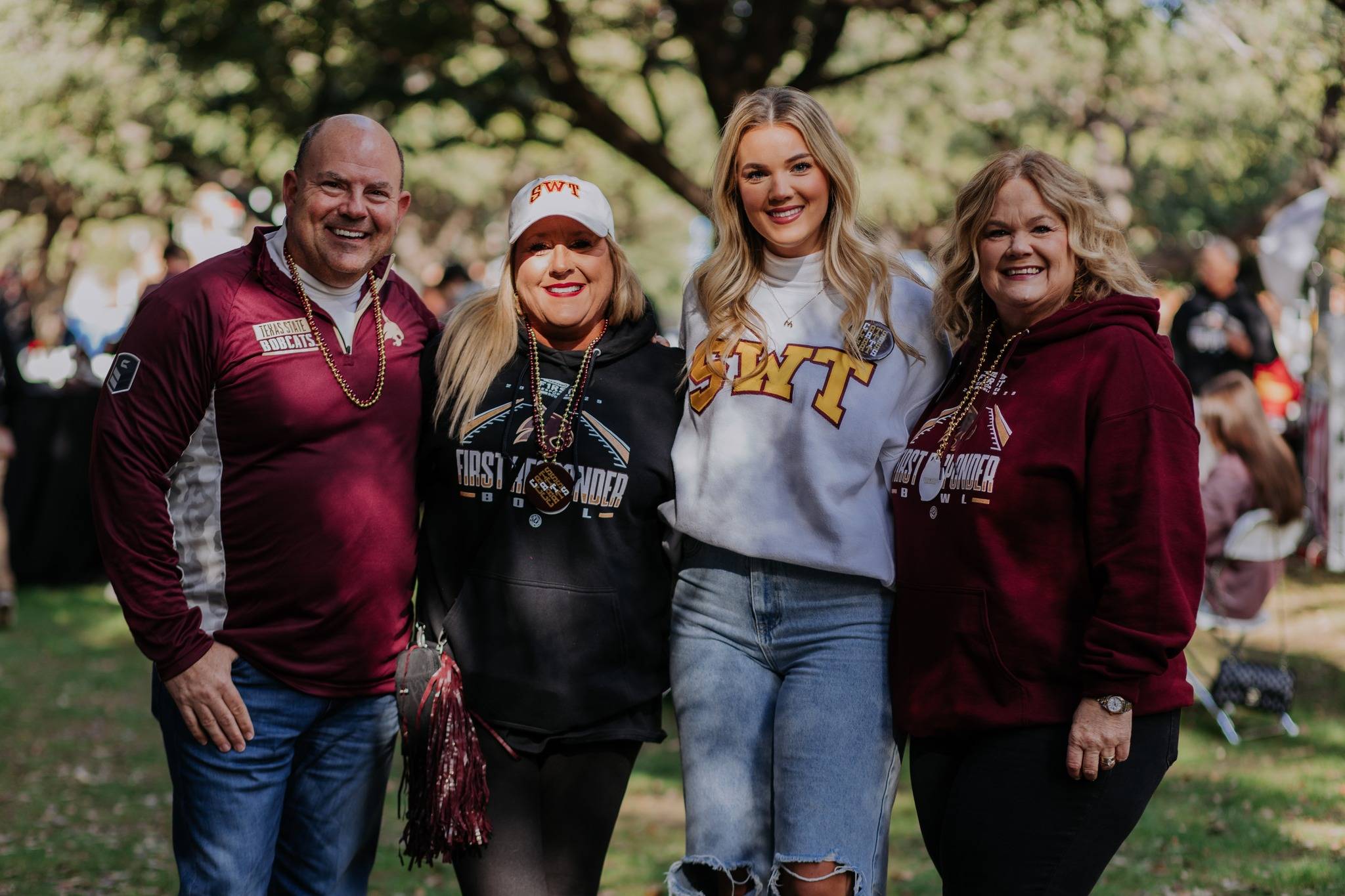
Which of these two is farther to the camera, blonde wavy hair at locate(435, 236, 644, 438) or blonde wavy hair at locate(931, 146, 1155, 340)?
blonde wavy hair at locate(435, 236, 644, 438)

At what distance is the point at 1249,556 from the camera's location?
23.2 feet

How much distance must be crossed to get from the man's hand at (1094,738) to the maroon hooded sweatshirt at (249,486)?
1.65 m

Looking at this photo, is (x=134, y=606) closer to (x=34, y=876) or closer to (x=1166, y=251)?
(x=34, y=876)

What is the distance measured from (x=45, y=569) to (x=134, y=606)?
9432mm

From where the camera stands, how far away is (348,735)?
329 cm

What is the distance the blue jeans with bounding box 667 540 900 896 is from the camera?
10.2 ft

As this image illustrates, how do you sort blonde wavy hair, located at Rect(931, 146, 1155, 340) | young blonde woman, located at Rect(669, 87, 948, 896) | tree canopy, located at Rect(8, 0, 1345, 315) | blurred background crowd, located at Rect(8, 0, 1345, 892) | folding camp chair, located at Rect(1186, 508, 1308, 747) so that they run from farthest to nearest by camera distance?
1. tree canopy, located at Rect(8, 0, 1345, 315)
2. blurred background crowd, located at Rect(8, 0, 1345, 892)
3. folding camp chair, located at Rect(1186, 508, 1308, 747)
4. young blonde woman, located at Rect(669, 87, 948, 896)
5. blonde wavy hair, located at Rect(931, 146, 1155, 340)

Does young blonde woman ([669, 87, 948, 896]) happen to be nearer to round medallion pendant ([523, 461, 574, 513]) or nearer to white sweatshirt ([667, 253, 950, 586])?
white sweatshirt ([667, 253, 950, 586])

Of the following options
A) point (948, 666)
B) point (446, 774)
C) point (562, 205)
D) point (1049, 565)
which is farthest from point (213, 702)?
point (1049, 565)

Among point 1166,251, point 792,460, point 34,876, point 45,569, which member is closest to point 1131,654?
point 792,460

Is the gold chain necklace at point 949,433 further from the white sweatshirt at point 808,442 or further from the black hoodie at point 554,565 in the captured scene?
the black hoodie at point 554,565

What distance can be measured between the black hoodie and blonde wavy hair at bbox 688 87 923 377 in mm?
333

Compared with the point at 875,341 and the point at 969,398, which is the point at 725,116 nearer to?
the point at 875,341

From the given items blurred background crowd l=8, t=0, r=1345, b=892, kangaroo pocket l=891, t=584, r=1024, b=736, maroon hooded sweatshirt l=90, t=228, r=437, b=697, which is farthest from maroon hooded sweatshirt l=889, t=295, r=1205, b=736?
maroon hooded sweatshirt l=90, t=228, r=437, b=697
